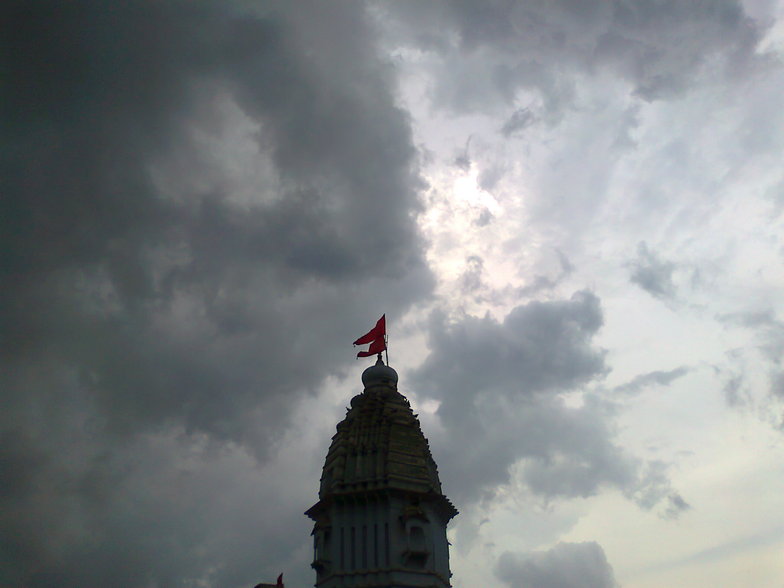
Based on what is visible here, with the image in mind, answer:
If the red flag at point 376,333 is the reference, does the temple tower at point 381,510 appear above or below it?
below

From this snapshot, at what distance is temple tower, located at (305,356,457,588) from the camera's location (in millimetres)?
50312

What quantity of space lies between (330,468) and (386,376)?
10586 millimetres

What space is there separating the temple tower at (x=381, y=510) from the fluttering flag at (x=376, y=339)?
574cm

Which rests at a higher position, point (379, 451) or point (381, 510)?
point (379, 451)

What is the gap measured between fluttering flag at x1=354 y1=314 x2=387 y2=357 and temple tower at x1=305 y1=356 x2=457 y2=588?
226 inches

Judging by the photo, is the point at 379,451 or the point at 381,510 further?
the point at 379,451

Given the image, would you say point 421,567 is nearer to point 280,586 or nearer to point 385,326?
point 280,586

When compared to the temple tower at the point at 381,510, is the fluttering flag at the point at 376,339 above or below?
above

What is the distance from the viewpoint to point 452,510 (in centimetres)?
5709

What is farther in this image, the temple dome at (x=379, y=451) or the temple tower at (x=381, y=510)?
the temple dome at (x=379, y=451)

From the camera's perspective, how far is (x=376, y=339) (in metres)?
63.0

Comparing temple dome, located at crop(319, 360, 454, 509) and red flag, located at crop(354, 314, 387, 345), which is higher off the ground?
red flag, located at crop(354, 314, 387, 345)

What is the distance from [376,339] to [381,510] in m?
16.6

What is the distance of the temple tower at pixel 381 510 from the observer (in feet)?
165
